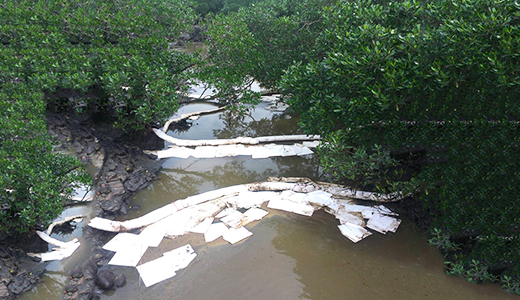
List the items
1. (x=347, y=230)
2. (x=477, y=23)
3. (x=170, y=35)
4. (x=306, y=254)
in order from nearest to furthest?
(x=477, y=23), (x=306, y=254), (x=347, y=230), (x=170, y=35)

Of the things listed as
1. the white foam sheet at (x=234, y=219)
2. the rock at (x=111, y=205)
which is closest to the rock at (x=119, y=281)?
the rock at (x=111, y=205)

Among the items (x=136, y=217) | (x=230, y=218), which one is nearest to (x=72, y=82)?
(x=136, y=217)

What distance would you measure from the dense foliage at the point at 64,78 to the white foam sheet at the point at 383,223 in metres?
7.16

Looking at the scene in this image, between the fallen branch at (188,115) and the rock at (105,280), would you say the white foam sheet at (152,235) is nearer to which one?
the rock at (105,280)

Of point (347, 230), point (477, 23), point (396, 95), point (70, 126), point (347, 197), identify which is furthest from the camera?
point (70, 126)

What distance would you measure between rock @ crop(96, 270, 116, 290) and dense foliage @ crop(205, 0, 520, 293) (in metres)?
5.49

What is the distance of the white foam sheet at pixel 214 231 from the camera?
830 cm

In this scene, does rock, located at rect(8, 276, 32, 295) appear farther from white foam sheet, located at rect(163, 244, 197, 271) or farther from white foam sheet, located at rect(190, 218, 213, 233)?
white foam sheet, located at rect(190, 218, 213, 233)

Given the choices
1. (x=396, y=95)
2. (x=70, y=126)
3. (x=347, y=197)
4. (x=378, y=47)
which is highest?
(x=378, y=47)

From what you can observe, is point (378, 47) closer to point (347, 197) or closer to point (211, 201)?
point (347, 197)

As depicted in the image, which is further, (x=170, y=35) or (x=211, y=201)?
(x=170, y=35)

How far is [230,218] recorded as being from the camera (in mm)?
8930

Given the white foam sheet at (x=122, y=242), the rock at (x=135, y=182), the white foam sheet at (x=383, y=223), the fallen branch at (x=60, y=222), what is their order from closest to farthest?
1. the white foam sheet at (x=122, y=242)
2. the fallen branch at (x=60, y=222)
3. the white foam sheet at (x=383, y=223)
4. the rock at (x=135, y=182)

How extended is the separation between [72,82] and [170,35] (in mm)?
5398
